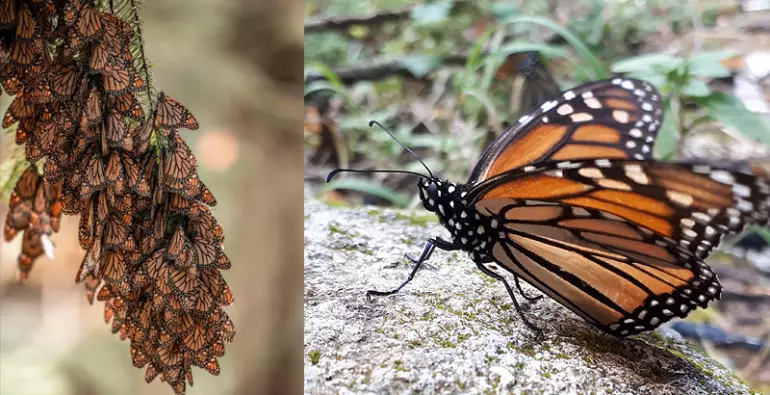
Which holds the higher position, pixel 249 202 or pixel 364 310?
pixel 249 202

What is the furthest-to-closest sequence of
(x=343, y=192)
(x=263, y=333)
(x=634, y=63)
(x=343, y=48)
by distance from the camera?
1. (x=343, y=48)
2. (x=343, y=192)
3. (x=634, y=63)
4. (x=263, y=333)

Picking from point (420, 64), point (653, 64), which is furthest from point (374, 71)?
point (653, 64)

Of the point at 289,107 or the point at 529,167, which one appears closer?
the point at 529,167

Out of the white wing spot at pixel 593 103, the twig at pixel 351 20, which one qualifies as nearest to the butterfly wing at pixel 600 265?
the white wing spot at pixel 593 103

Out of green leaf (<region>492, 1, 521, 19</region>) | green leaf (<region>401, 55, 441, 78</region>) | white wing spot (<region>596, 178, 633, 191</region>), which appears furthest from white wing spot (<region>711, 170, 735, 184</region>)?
green leaf (<region>492, 1, 521, 19</region>)

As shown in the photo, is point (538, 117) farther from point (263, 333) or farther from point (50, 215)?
point (50, 215)

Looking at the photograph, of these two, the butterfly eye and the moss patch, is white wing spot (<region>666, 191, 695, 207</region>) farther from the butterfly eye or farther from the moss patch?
the moss patch

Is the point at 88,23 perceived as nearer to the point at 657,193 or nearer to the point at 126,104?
the point at 126,104

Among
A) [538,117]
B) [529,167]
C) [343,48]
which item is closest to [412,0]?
[343,48]
